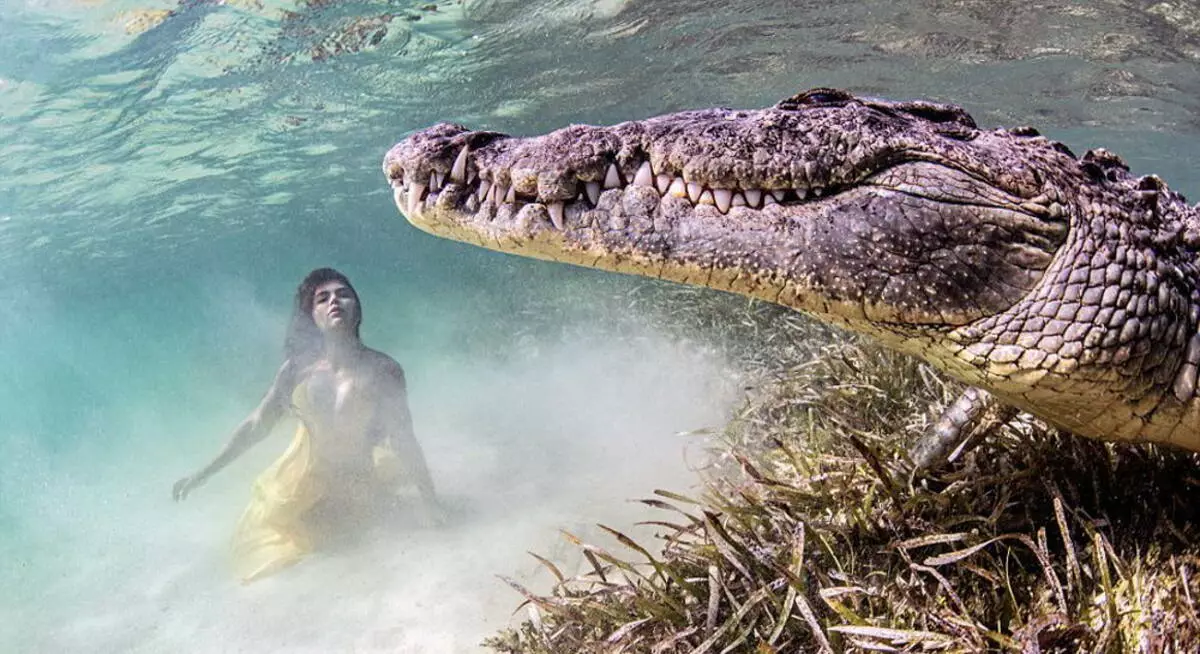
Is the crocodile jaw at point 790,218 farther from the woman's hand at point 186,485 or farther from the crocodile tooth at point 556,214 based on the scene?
the woman's hand at point 186,485

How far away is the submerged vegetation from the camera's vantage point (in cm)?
173

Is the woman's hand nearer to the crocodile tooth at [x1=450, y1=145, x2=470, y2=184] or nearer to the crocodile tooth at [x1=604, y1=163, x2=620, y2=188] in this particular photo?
the crocodile tooth at [x1=450, y1=145, x2=470, y2=184]

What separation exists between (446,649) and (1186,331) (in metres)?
3.99

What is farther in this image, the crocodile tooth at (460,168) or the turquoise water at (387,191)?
the turquoise water at (387,191)

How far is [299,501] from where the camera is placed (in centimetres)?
655

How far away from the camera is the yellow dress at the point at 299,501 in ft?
21.3

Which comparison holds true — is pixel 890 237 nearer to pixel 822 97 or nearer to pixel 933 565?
pixel 822 97

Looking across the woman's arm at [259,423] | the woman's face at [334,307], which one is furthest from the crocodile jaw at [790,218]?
the woman's arm at [259,423]

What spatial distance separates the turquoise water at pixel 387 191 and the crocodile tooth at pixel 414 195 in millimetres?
3212

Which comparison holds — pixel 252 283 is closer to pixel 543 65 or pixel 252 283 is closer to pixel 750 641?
pixel 543 65

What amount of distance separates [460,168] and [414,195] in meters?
0.16

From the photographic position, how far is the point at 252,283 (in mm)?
54406

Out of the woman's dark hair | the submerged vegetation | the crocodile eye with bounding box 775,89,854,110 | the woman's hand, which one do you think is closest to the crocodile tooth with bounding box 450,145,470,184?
the crocodile eye with bounding box 775,89,854,110

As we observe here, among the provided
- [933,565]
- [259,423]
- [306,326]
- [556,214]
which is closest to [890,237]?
[556,214]
